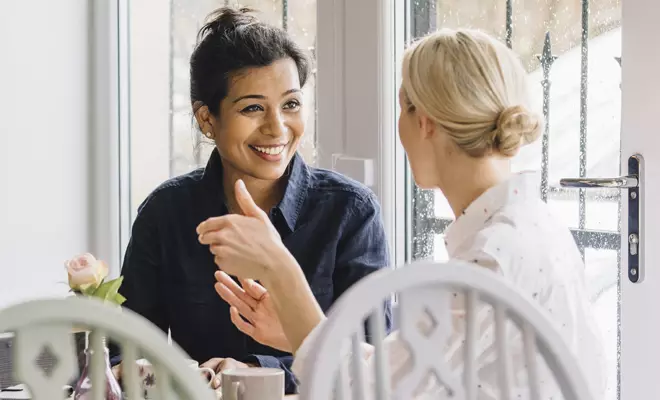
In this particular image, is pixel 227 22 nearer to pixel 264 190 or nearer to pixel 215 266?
pixel 264 190

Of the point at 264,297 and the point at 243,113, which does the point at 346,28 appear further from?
the point at 264,297

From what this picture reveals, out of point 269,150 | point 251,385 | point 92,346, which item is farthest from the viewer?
point 269,150

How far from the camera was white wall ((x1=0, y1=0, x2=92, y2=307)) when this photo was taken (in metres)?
2.78

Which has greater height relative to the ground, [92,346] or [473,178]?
[473,178]

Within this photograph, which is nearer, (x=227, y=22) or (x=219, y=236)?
(x=219, y=236)

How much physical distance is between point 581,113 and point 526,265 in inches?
33.7

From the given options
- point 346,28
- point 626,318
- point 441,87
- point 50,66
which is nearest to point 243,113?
point 346,28

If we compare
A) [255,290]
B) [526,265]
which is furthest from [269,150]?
[526,265]

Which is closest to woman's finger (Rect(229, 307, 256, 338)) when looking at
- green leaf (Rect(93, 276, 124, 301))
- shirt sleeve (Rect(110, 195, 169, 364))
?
green leaf (Rect(93, 276, 124, 301))

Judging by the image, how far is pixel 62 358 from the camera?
2.38 feet

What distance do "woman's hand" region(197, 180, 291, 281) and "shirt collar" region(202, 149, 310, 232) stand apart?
592 millimetres

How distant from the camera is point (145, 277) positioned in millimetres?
2092

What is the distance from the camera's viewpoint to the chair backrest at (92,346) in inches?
28.6

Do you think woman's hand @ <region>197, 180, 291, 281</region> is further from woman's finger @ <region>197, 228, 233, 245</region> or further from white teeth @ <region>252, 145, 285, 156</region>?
white teeth @ <region>252, 145, 285, 156</region>
